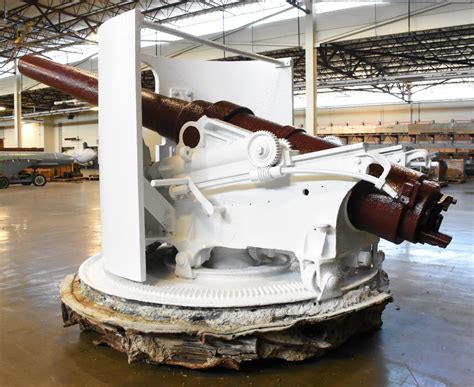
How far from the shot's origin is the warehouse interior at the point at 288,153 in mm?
2279

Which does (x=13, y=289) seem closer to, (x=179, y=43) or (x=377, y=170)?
(x=377, y=170)

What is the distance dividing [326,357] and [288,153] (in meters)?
1.02

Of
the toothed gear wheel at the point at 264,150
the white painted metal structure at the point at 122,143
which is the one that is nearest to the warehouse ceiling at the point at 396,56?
the toothed gear wheel at the point at 264,150

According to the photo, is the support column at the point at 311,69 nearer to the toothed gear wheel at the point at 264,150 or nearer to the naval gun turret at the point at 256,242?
the naval gun turret at the point at 256,242

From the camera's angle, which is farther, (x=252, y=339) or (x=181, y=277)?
(x=181, y=277)

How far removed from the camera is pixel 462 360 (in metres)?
2.34

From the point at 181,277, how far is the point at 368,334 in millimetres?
Result: 1083

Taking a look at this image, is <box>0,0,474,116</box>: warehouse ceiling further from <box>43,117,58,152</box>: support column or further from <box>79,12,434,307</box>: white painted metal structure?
<box>43,117,58,152</box>: support column

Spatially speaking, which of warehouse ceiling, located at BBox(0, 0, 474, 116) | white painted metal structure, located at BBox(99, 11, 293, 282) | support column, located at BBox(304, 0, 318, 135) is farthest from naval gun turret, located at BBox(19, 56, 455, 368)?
warehouse ceiling, located at BBox(0, 0, 474, 116)

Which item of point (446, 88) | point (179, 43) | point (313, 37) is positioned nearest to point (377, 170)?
point (313, 37)

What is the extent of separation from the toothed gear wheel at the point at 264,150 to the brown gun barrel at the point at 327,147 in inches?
9.9

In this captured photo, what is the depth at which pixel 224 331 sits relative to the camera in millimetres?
2066

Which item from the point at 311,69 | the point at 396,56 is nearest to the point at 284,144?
the point at 311,69

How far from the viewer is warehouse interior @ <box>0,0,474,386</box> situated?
2.28 metres
